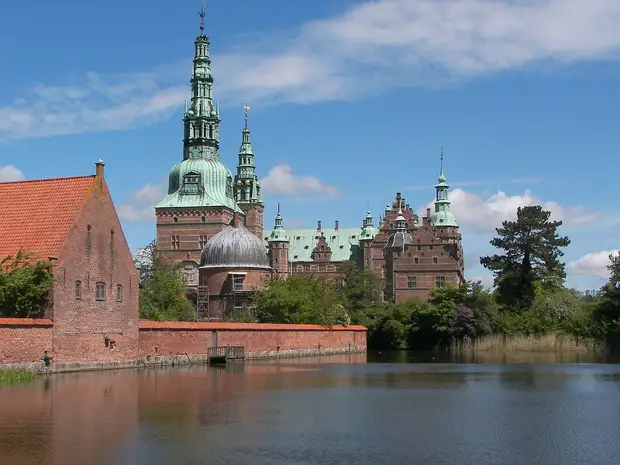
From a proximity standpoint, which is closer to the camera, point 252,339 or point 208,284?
point 252,339

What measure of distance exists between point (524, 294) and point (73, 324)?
129 feet

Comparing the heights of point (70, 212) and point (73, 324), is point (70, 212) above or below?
above

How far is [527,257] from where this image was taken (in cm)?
6525

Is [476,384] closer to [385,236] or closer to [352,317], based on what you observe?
[352,317]

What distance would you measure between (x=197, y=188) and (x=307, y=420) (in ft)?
255

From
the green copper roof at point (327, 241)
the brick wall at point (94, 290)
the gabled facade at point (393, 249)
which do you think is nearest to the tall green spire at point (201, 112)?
the gabled facade at point (393, 249)

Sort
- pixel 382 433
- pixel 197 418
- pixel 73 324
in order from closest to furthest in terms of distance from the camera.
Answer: pixel 382 433, pixel 197 418, pixel 73 324

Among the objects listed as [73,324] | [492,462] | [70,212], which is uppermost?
[70,212]

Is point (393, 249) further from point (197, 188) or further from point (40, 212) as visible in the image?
point (40, 212)

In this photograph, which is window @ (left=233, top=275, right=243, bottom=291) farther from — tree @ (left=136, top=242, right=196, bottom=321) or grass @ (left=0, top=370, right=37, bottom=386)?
grass @ (left=0, top=370, right=37, bottom=386)

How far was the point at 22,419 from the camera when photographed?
1917cm

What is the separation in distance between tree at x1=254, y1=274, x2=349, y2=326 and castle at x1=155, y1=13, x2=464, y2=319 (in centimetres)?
779

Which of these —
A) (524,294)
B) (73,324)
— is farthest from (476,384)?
(524,294)

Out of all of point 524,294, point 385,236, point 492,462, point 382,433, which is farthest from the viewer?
point 385,236
